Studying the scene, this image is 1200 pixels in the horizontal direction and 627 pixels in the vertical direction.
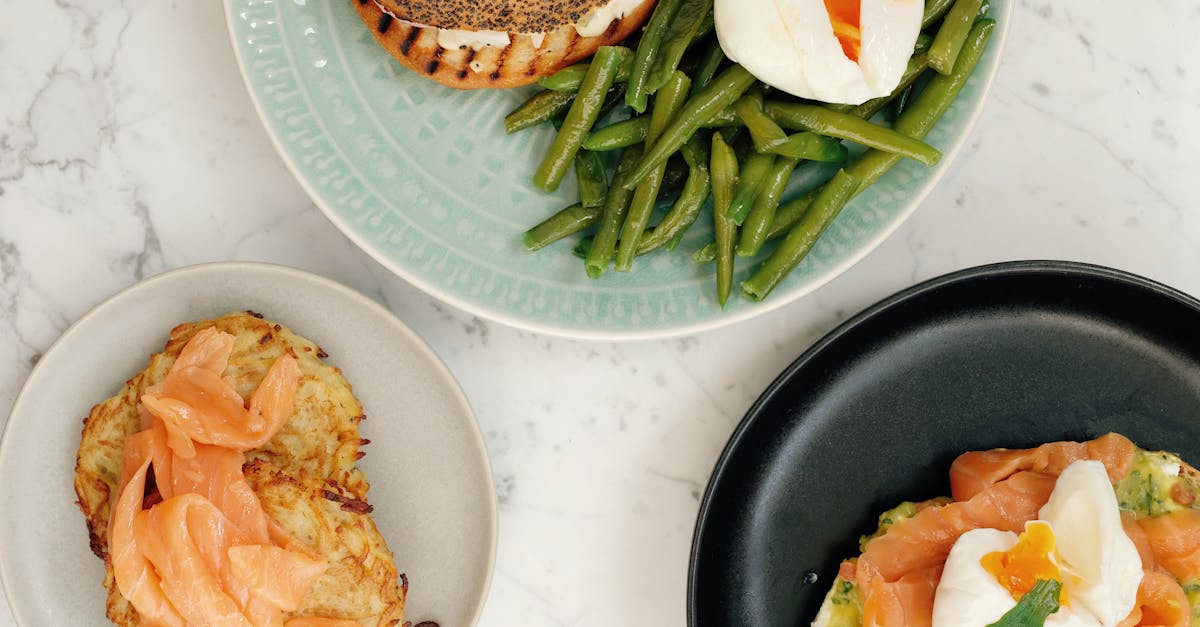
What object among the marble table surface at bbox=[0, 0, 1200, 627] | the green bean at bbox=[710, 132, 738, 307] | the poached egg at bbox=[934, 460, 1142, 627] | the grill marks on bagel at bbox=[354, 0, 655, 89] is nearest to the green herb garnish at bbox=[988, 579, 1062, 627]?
the poached egg at bbox=[934, 460, 1142, 627]

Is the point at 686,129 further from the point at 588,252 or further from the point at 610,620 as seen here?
the point at 610,620

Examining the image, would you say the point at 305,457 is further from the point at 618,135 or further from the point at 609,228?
the point at 618,135

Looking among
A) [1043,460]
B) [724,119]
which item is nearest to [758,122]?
[724,119]

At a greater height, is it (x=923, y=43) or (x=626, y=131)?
(x=923, y=43)

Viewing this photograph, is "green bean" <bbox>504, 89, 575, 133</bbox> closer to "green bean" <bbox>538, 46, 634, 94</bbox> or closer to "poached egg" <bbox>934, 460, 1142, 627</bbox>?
"green bean" <bbox>538, 46, 634, 94</bbox>

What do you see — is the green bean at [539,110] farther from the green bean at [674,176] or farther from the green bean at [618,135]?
the green bean at [674,176]

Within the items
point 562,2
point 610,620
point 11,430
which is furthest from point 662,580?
point 11,430

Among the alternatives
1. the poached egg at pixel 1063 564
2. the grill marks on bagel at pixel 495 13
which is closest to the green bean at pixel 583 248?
the grill marks on bagel at pixel 495 13
